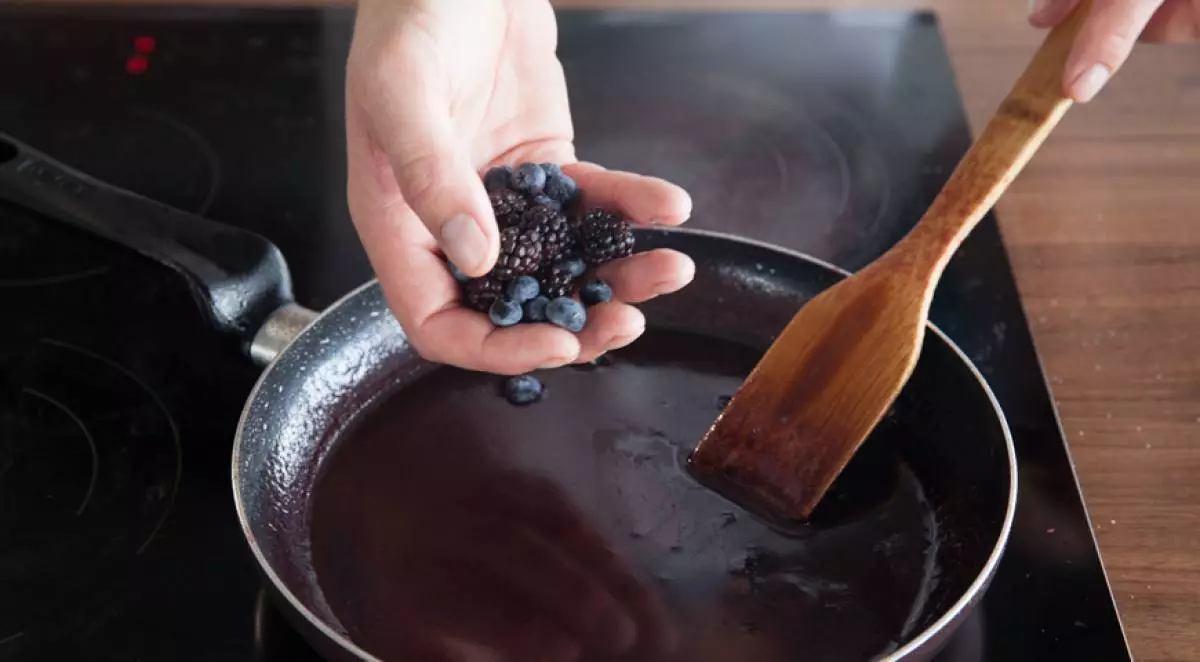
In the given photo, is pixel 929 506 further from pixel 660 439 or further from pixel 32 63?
pixel 32 63

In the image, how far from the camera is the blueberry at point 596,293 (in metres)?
0.83

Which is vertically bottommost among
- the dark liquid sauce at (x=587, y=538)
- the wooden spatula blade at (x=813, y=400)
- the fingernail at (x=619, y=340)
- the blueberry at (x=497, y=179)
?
the dark liquid sauce at (x=587, y=538)

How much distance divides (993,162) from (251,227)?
0.66 m

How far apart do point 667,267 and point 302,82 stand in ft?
2.05

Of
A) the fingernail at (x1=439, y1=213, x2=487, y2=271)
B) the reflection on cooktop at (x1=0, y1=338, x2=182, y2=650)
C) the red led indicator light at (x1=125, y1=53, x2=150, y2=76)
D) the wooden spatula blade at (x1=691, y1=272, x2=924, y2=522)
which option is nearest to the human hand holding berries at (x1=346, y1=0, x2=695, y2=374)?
the fingernail at (x1=439, y1=213, x2=487, y2=271)

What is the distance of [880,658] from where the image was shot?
70cm

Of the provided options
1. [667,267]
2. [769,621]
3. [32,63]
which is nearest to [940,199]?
[667,267]

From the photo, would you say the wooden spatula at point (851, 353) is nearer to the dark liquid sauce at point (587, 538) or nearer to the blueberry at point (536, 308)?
the dark liquid sauce at point (587, 538)

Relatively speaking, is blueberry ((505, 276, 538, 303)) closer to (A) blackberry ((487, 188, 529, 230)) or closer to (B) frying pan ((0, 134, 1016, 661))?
(A) blackberry ((487, 188, 529, 230))

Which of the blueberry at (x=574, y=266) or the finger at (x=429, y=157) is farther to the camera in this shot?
the blueberry at (x=574, y=266)

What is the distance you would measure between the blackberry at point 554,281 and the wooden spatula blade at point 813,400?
157mm

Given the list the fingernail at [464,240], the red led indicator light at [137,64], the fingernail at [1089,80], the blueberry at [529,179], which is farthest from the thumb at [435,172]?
the red led indicator light at [137,64]

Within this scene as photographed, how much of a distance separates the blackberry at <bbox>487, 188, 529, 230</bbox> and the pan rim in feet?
0.52

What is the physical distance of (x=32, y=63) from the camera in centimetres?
125
